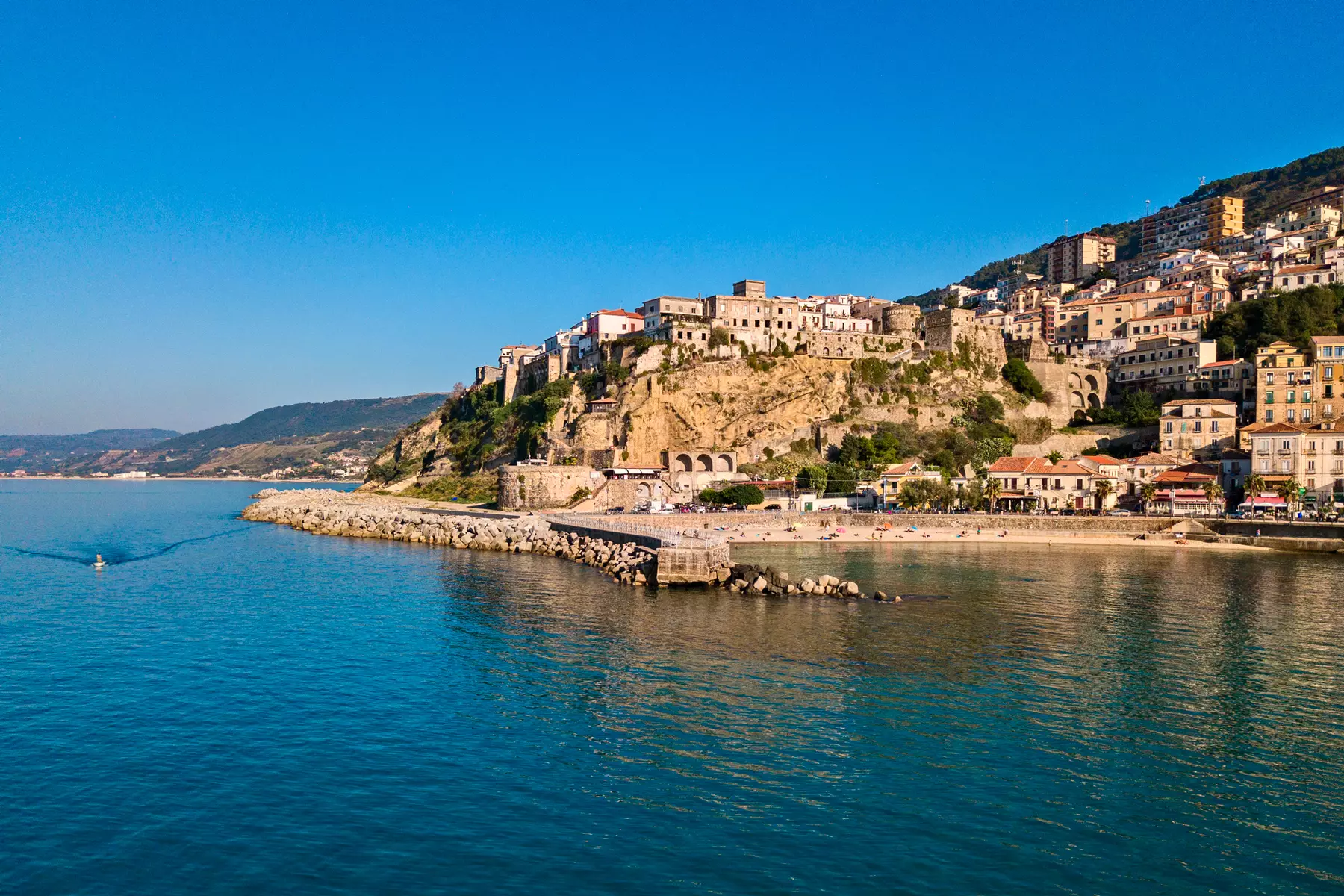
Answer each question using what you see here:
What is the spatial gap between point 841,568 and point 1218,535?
2603 cm

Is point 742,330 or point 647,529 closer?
point 647,529

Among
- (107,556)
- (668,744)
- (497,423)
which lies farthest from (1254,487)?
(107,556)

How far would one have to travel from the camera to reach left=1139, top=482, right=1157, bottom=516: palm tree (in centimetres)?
5997

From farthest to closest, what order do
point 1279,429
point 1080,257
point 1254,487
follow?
point 1080,257
point 1279,429
point 1254,487

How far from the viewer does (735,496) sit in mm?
61562

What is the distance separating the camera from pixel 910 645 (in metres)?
25.3

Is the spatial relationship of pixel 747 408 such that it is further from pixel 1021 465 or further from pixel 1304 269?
pixel 1304 269

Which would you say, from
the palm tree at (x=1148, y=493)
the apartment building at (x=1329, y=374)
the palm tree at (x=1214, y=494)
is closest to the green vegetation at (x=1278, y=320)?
the apartment building at (x=1329, y=374)

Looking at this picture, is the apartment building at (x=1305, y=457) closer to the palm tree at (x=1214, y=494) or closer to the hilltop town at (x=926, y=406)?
the hilltop town at (x=926, y=406)

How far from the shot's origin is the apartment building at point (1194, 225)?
116m

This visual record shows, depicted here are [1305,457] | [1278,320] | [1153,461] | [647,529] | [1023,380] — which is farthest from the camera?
[1023,380]

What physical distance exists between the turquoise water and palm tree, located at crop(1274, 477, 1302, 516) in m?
26.1

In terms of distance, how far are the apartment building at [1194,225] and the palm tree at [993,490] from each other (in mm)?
69294

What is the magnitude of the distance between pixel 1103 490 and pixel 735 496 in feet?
80.9
